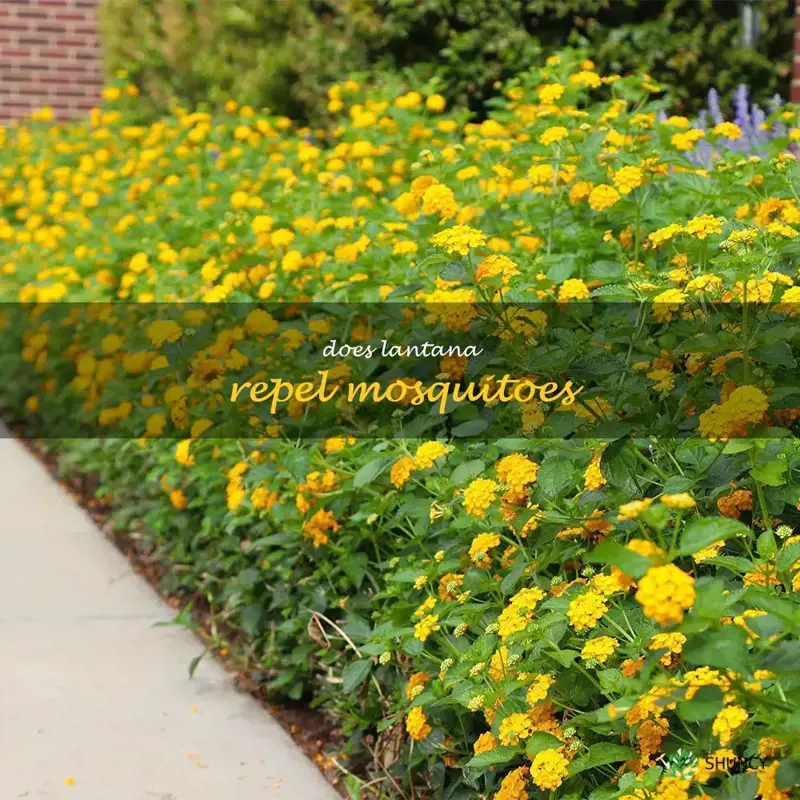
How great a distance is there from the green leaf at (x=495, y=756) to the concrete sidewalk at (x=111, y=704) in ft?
2.42

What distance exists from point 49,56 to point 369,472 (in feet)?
30.3

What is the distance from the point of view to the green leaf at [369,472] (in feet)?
7.98

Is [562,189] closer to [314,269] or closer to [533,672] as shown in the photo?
[314,269]

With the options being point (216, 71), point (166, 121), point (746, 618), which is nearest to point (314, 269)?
point (746, 618)

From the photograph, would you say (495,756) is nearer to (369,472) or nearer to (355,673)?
(355,673)

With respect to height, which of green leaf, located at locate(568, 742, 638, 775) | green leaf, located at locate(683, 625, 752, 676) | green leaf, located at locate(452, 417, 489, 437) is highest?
green leaf, located at locate(683, 625, 752, 676)

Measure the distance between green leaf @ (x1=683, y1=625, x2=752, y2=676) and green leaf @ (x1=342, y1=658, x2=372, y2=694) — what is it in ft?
3.58

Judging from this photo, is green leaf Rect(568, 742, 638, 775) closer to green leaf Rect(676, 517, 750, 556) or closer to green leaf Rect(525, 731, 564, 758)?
green leaf Rect(525, 731, 564, 758)

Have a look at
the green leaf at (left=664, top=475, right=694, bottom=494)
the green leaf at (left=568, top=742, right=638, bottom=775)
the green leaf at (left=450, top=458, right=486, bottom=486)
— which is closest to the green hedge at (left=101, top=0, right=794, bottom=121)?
the green leaf at (left=450, top=458, right=486, bottom=486)

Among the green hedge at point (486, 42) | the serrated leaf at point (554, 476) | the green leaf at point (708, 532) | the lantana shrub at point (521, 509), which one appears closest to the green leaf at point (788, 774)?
the lantana shrub at point (521, 509)

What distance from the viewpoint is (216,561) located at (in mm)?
3346

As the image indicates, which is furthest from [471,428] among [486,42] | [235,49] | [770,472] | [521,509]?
[235,49]

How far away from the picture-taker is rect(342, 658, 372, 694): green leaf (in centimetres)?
241

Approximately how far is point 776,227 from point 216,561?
1758mm
